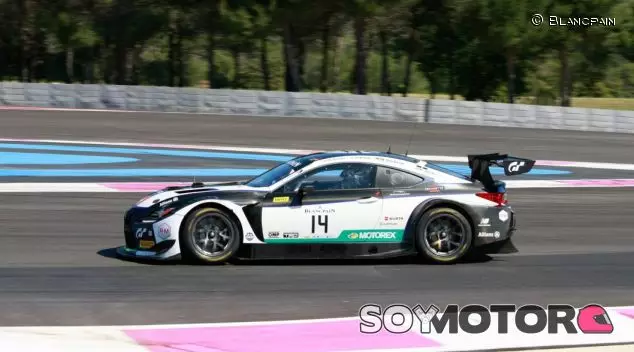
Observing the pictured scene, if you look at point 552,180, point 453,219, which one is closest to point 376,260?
point 453,219

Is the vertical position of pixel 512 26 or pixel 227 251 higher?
pixel 512 26

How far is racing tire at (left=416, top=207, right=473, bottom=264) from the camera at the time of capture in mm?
10344

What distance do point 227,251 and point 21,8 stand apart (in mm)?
39576

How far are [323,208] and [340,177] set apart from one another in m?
0.47

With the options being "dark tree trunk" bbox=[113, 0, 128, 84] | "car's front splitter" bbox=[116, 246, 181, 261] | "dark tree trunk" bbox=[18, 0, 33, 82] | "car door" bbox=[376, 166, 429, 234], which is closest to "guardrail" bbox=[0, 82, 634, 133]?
"dark tree trunk" bbox=[113, 0, 128, 84]

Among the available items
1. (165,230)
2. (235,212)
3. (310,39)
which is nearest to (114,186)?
(165,230)

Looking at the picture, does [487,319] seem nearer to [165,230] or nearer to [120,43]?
[165,230]

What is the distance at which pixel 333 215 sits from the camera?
10156 millimetres

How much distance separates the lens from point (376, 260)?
10.8 m

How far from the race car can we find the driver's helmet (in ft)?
0.04

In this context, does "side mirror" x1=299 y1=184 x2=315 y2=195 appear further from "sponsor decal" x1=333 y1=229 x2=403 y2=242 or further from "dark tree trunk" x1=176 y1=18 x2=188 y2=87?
"dark tree trunk" x1=176 y1=18 x2=188 y2=87

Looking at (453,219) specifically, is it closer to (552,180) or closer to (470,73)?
(552,180)

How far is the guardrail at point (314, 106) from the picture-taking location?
30.6 m

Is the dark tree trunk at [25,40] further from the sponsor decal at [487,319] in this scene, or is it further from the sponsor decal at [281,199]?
the sponsor decal at [487,319]
